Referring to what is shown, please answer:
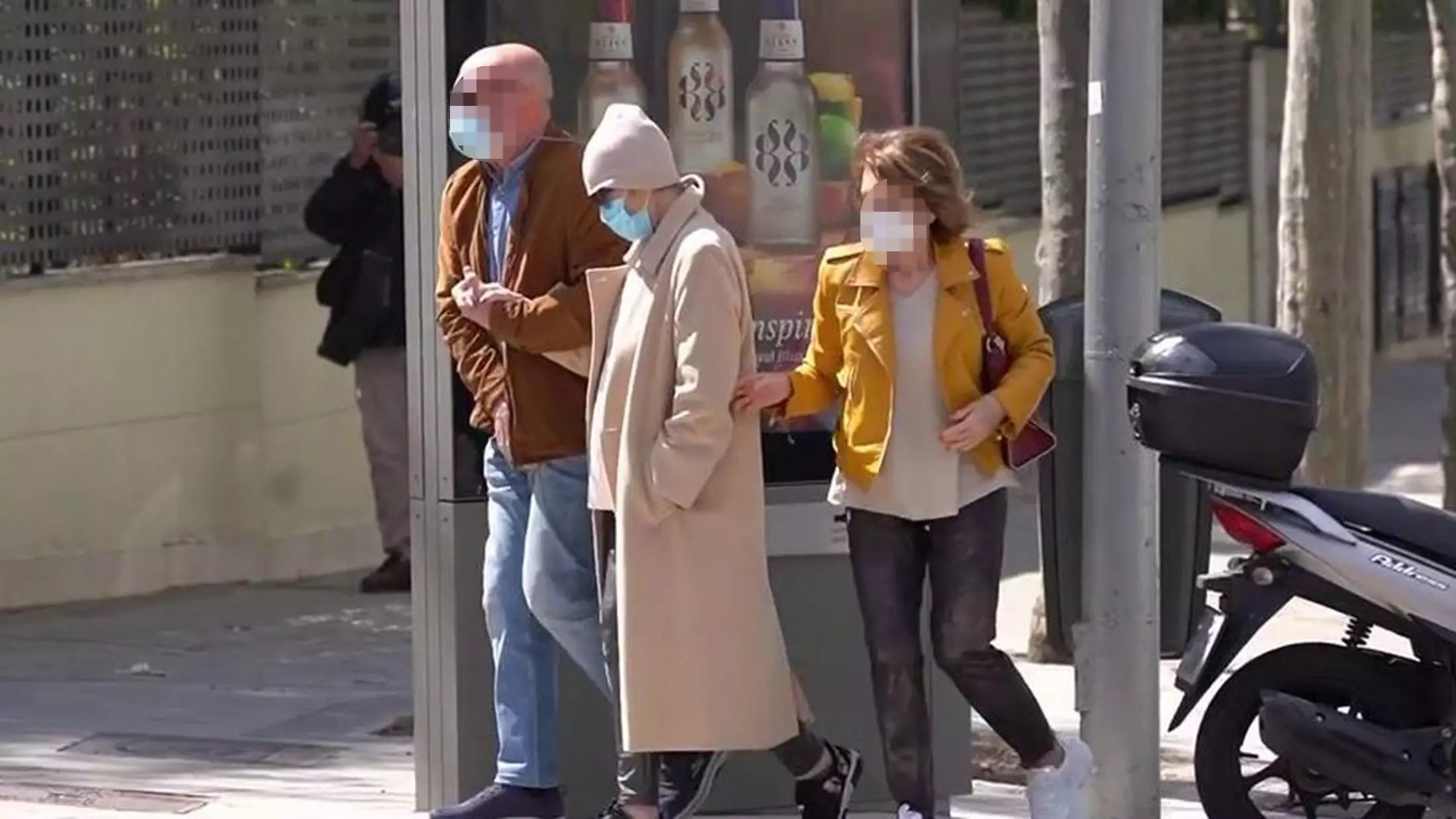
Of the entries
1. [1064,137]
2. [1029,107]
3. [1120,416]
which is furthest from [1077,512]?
[1029,107]

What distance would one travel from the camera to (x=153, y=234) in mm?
10516

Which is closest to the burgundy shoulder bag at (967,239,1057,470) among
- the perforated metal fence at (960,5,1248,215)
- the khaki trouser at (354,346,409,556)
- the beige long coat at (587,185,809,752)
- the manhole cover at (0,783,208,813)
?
the beige long coat at (587,185,809,752)

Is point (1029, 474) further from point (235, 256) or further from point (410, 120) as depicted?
point (410, 120)

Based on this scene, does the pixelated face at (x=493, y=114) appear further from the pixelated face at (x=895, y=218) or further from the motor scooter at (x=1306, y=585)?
the motor scooter at (x=1306, y=585)

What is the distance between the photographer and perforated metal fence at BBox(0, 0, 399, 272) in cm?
1008

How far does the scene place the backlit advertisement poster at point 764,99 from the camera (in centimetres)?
655

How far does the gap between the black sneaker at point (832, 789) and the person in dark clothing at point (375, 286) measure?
4259 millimetres

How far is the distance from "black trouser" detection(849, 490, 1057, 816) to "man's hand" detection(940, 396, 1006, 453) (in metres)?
0.18

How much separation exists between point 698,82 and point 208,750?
244cm

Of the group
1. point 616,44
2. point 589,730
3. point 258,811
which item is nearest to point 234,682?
point 258,811

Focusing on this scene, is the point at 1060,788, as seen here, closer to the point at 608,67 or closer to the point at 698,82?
the point at 698,82

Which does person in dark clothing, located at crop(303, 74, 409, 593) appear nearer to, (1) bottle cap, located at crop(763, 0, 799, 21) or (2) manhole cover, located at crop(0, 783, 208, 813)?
(2) manhole cover, located at crop(0, 783, 208, 813)

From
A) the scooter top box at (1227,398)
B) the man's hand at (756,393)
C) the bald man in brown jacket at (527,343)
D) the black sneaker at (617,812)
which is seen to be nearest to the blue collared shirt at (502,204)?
the bald man in brown jacket at (527,343)

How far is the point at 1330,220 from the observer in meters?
10.2
